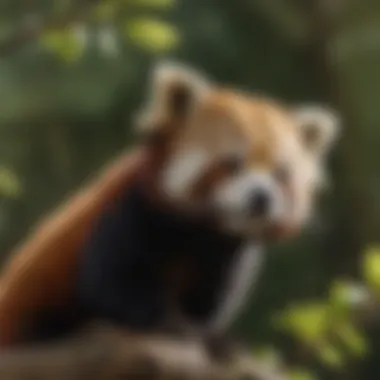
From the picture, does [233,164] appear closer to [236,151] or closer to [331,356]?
[236,151]

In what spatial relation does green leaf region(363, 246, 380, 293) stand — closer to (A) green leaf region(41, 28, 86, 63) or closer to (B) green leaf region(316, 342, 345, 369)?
(B) green leaf region(316, 342, 345, 369)

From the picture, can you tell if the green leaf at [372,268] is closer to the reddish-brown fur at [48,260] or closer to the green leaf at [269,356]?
the green leaf at [269,356]

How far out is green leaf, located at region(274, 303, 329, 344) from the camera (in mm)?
982

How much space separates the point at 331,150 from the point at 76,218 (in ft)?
0.89

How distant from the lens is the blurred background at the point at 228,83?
97cm

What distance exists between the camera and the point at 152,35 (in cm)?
99

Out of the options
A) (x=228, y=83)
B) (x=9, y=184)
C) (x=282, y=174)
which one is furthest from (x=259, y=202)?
(x=9, y=184)

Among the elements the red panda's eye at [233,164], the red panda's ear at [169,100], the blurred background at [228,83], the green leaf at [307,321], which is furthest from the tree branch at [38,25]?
the green leaf at [307,321]

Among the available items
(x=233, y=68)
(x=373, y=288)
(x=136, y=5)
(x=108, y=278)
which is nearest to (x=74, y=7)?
(x=136, y=5)

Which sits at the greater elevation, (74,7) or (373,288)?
(74,7)

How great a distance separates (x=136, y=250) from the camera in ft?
3.09

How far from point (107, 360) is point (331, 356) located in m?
0.23

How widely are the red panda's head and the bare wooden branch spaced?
0.13 meters

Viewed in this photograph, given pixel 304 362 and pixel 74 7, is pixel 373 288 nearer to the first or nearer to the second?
pixel 304 362
